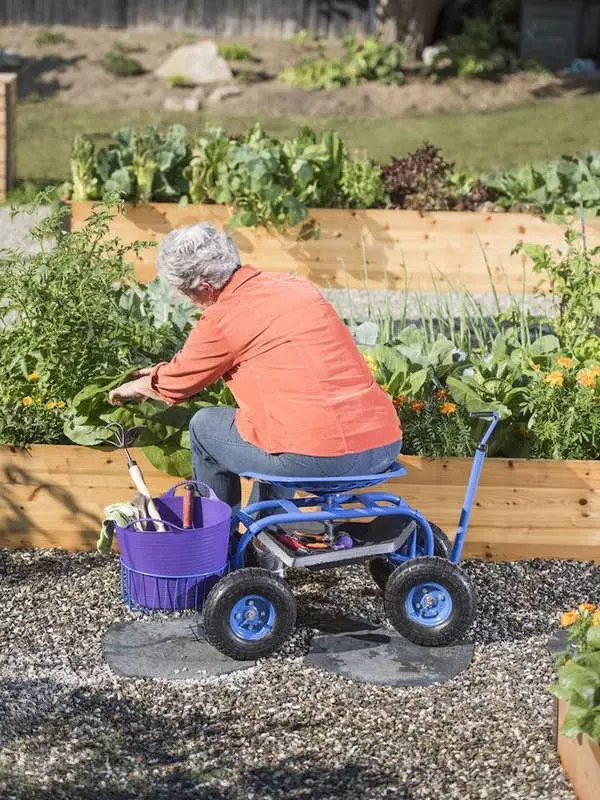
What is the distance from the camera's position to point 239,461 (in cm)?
391

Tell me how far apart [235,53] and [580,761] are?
1481cm

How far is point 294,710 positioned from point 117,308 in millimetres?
1781

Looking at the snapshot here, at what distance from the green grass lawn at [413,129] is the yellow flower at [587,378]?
25.1 ft

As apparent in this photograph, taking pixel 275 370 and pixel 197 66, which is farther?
pixel 197 66

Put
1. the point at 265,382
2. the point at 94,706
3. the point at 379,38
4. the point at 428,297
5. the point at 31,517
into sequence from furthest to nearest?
the point at 379,38, the point at 428,297, the point at 31,517, the point at 265,382, the point at 94,706

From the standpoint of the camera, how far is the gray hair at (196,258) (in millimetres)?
3795

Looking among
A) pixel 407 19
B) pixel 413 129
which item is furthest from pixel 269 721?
pixel 407 19

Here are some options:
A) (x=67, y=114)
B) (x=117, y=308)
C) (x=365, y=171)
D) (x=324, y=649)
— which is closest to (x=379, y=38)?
(x=67, y=114)

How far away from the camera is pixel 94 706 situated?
3.56m

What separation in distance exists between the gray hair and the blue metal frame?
598 millimetres

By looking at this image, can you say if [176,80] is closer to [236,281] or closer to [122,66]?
[122,66]

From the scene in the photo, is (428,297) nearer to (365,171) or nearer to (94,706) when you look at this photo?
(365,171)

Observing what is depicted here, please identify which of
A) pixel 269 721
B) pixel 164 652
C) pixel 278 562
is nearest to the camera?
pixel 269 721

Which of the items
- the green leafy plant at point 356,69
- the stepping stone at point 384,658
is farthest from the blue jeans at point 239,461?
the green leafy plant at point 356,69
